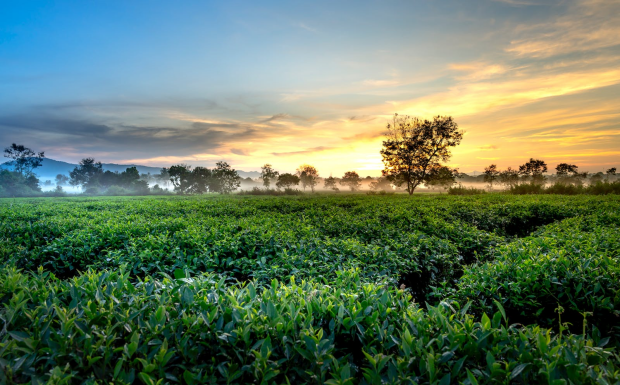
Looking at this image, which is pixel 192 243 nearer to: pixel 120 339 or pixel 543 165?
pixel 120 339

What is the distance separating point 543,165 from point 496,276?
298 ft

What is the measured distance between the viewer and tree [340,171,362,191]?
110 meters

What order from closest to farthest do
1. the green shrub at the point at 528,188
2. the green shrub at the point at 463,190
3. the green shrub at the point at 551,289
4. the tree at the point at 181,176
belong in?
the green shrub at the point at 551,289 < the green shrub at the point at 528,188 < the green shrub at the point at 463,190 < the tree at the point at 181,176

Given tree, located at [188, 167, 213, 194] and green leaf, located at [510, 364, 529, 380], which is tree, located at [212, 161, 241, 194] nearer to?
tree, located at [188, 167, 213, 194]

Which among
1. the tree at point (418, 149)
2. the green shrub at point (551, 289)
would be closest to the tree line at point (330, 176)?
the tree at point (418, 149)

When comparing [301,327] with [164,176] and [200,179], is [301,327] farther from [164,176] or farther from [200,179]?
[164,176]

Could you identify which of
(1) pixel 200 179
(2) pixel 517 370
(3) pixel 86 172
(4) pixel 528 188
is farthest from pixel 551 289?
(3) pixel 86 172

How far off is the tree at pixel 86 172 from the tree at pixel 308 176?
181 feet

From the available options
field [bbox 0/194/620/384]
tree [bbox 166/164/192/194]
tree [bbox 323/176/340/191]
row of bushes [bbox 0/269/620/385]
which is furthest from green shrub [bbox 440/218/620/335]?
tree [bbox 323/176/340/191]

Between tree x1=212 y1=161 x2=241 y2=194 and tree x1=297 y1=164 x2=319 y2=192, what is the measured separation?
19.7 meters

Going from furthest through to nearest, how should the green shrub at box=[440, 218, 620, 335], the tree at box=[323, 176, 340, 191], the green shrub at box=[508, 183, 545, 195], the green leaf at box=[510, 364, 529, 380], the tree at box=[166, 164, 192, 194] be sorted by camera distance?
the tree at box=[323, 176, 340, 191] → the tree at box=[166, 164, 192, 194] → the green shrub at box=[508, 183, 545, 195] → the green shrub at box=[440, 218, 620, 335] → the green leaf at box=[510, 364, 529, 380]

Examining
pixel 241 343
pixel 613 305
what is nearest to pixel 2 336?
pixel 241 343

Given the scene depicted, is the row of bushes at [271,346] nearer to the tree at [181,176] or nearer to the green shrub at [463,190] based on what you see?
the green shrub at [463,190]

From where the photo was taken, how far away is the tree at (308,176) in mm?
89125
